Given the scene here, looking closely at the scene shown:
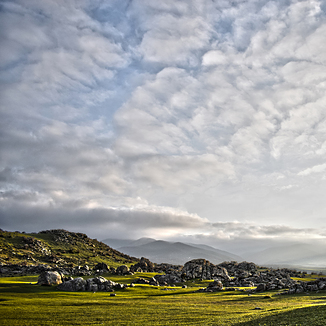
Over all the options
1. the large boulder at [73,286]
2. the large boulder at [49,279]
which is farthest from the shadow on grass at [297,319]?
the large boulder at [49,279]

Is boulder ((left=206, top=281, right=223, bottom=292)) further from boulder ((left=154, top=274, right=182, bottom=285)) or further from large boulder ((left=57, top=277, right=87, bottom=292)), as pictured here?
large boulder ((left=57, top=277, right=87, bottom=292))

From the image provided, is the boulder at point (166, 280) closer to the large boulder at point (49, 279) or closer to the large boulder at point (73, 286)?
the large boulder at point (73, 286)

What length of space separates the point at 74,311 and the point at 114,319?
13087 millimetres

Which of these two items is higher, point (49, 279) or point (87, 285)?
point (49, 279)

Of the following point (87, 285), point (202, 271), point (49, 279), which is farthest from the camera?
point (202, 271)

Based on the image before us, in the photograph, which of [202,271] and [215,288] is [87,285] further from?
[202,271]

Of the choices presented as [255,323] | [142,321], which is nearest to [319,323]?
[255,323]

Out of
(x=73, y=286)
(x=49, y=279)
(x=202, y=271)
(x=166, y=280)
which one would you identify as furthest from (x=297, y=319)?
(x=202, y=271)

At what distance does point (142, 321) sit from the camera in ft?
132

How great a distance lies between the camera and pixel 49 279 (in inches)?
3720

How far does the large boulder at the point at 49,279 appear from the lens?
3686 inches

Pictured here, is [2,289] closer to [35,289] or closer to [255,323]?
[35,289]

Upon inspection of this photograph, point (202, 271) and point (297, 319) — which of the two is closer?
point (297, 319)

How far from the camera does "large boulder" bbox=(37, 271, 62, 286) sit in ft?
307
